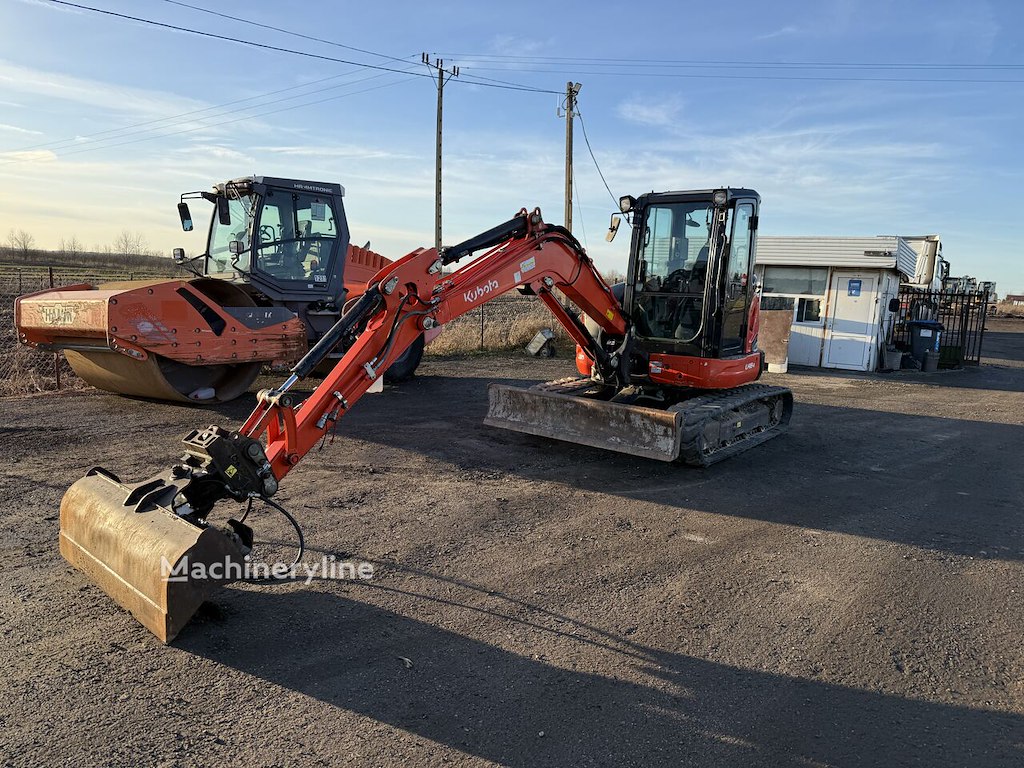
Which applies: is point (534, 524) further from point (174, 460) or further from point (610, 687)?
point (174, 460)

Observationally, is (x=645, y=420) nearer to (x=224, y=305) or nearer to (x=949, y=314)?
(x=224, y=305)

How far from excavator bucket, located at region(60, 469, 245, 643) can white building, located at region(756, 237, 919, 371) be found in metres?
16.6

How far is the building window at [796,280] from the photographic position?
18.4 metres

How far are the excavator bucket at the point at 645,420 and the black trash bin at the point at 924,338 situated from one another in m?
11.9

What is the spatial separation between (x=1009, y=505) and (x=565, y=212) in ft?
49.3

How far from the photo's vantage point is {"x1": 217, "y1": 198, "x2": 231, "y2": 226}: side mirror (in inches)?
395


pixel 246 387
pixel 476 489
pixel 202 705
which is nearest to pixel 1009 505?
pixel 476 489

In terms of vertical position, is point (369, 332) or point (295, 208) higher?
point (295, 208)

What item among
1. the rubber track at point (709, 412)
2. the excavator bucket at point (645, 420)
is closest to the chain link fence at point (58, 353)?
the excavator bucket at point (645, 420)

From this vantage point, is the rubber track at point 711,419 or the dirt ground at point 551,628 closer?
the dirt ground at point 551,628

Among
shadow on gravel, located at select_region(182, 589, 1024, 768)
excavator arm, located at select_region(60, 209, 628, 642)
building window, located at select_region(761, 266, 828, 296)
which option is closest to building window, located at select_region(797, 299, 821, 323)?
building window, located at select_region(761, 266, 828, 296)

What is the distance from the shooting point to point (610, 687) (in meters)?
3.58

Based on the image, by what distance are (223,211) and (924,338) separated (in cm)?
1709

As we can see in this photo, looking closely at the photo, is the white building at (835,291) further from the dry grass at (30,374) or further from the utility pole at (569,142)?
the dry grass at (30,374)
